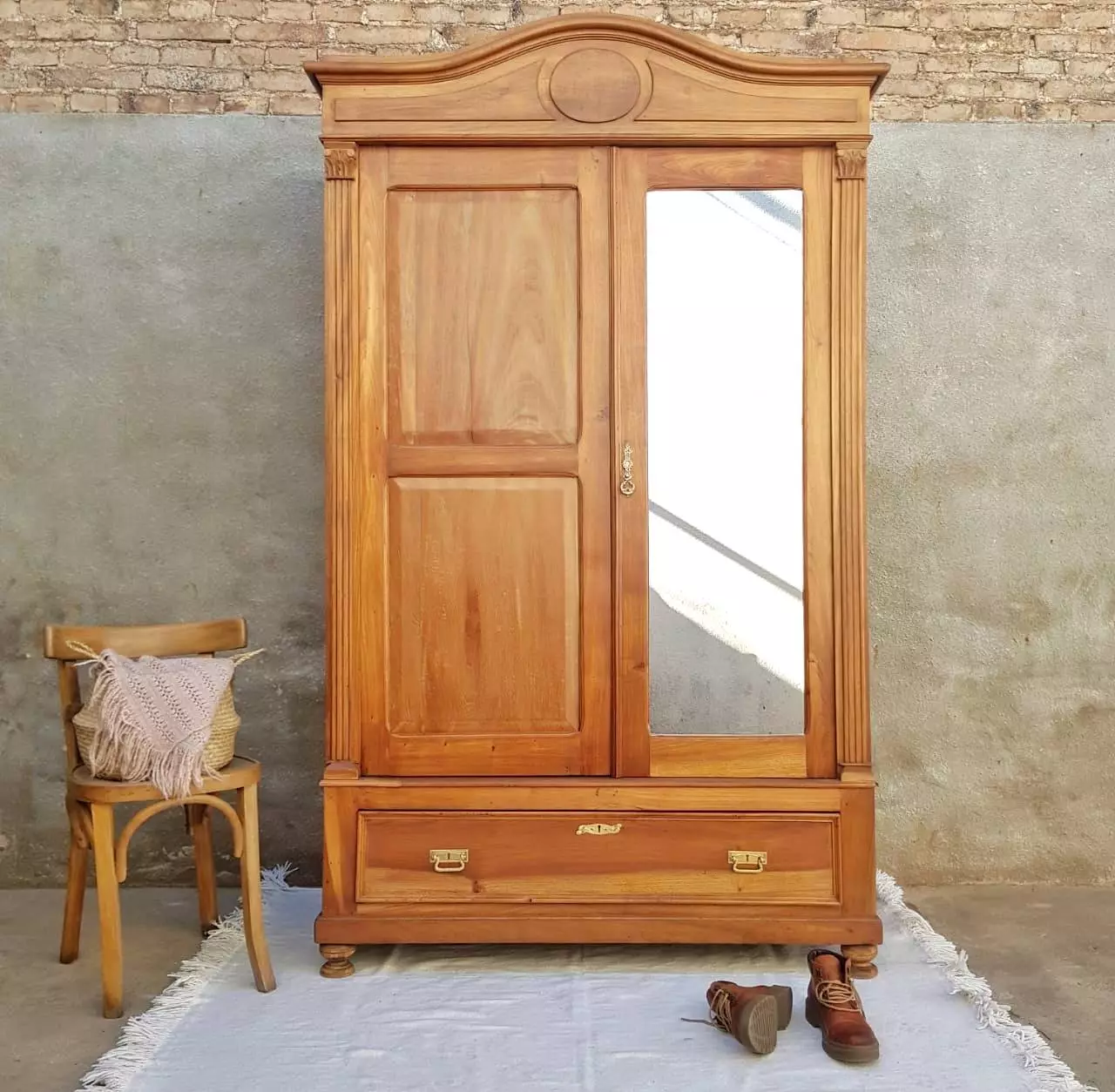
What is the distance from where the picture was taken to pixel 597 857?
2666 mm

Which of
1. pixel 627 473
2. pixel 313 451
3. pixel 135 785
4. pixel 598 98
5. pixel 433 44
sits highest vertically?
pixel 433 44

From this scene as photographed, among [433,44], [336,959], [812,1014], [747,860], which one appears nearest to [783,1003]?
[812,1014]

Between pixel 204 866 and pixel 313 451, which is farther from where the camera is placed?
pixel 313 451

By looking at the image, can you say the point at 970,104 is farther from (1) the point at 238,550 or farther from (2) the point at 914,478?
(1) the point at 238,550

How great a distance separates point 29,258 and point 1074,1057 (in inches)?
142

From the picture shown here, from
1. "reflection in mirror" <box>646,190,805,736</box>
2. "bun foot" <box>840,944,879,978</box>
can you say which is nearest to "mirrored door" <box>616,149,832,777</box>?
"reflection in mirror" <box>646,190,805,736</box>

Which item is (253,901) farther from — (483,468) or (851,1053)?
(851,1053)

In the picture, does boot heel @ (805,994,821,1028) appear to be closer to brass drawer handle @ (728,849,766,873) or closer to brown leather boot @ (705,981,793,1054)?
brown leather boot @ (705,981,793,1054)

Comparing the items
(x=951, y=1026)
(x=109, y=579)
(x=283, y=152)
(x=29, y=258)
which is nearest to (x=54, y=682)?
(x=109, y=579)

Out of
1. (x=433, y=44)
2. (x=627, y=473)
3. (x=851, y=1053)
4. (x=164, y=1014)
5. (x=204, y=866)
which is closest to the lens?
(x=851, y=1053)

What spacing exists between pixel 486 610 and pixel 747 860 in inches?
34.7

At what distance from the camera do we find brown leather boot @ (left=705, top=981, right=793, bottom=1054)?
2.22m

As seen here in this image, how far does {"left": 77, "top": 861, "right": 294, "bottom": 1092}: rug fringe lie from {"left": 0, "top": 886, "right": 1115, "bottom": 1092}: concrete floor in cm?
6

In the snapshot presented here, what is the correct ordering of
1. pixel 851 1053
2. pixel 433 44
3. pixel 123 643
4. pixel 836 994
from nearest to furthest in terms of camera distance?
pixel 851 1053 < pixel 836 994 < pixel 123 643 < pixel 433 44
